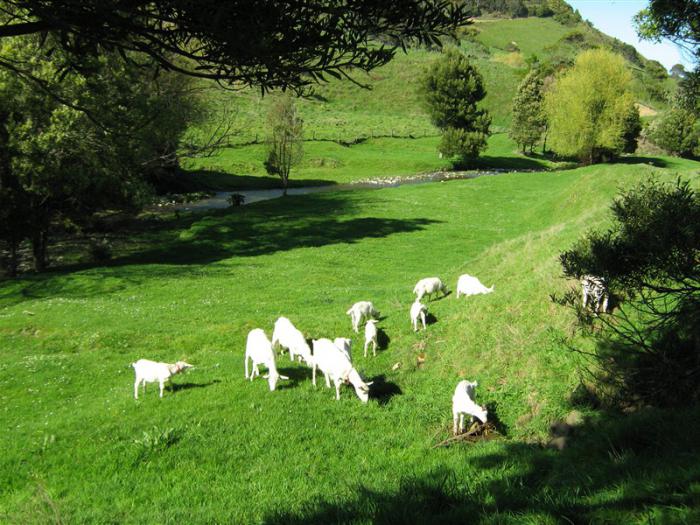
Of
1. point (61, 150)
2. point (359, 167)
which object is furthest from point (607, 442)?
point (359, 167)

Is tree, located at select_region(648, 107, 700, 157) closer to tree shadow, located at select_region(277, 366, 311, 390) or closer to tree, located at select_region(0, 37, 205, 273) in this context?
tree, located at select_region(0, 37, 205, 273)

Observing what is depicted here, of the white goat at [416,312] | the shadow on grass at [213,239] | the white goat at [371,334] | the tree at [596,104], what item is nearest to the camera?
the white goat at [371,334]

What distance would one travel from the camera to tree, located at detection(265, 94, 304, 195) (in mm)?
58688

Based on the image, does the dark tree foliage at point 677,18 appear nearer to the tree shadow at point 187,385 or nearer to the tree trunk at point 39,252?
the tree shadow at point 187,385

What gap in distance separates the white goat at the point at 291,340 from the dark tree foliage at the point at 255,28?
9732 mm

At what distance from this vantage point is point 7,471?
1052 centimetres

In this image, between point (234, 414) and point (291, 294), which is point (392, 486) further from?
point (291, 294)

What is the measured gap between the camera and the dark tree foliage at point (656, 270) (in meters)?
6.83

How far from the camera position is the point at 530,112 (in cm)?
9369

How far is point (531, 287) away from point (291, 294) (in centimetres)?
1328

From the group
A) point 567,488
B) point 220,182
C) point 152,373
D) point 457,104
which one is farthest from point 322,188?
point 567,488

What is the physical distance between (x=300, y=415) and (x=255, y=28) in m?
8.18

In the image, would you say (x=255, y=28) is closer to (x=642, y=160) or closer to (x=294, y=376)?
(x=294, y=376)

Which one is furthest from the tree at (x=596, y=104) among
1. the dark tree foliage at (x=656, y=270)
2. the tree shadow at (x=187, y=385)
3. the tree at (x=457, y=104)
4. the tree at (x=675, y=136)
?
the dark tree foliage at (x=656, y=270)
